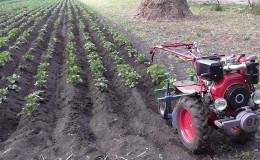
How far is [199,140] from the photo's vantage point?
4.60 meters

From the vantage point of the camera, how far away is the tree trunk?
19906 millimetres

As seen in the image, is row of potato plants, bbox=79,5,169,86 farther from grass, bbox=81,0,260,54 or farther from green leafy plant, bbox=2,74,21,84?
green leafy plant, bbox=2,74,21,84

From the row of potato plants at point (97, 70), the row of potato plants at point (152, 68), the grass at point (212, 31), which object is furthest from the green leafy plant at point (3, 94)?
the grass at point (212, 31)

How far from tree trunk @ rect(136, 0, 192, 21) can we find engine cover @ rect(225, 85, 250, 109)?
608 inches

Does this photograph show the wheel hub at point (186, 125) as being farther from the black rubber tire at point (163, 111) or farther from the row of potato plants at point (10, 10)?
the row of potato plants at point (10, 10)

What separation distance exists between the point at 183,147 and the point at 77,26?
15300 mm

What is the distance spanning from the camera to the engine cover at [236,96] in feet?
15.0

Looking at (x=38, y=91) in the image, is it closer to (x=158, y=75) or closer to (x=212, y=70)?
(x=158, y=75)

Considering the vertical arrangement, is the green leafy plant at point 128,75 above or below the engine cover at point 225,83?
below

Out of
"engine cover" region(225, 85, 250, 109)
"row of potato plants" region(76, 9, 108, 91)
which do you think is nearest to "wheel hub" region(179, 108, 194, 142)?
"engine cover" region(225, 85, 250, 109)

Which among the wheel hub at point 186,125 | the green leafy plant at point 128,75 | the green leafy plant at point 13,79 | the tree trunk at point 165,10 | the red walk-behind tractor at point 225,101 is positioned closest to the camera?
the red walk-behind tractor at point 225,101

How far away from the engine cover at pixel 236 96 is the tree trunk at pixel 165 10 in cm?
1545

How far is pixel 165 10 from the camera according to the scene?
20.5 metres

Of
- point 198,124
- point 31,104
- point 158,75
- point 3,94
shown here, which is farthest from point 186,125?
point 3,94
